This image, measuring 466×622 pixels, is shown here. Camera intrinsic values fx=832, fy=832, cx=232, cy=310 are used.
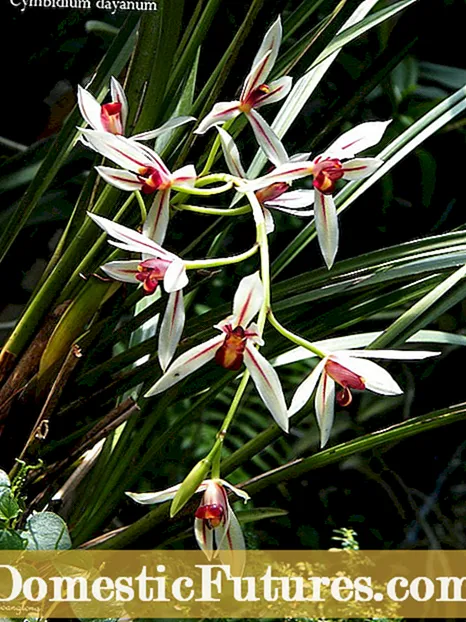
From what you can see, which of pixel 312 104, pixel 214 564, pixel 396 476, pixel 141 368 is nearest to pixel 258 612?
pixel 214 564

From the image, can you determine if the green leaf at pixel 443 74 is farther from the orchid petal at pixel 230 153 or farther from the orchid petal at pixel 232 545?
the orchid petal at pixel 232 545

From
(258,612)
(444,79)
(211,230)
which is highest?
(444,79)

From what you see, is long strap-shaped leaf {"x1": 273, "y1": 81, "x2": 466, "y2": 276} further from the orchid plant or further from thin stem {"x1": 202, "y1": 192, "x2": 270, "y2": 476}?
thin stem {"x1": 202, "y1": 192, "x2": 270, "y2": 476}

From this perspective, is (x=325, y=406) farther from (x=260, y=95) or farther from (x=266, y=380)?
(x=260, y=95)

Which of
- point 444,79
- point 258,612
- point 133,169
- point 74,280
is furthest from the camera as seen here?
point 444,79

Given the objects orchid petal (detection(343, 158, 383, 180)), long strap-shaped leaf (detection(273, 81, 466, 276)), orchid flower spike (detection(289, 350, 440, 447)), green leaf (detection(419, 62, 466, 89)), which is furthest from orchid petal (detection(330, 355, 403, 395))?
green leaf (detection(419, 62, 466, 89))

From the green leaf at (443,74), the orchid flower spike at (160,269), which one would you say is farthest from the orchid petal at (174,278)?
the green leaf at (443,74)

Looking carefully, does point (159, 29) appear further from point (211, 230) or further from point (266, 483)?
point (266, 483)
